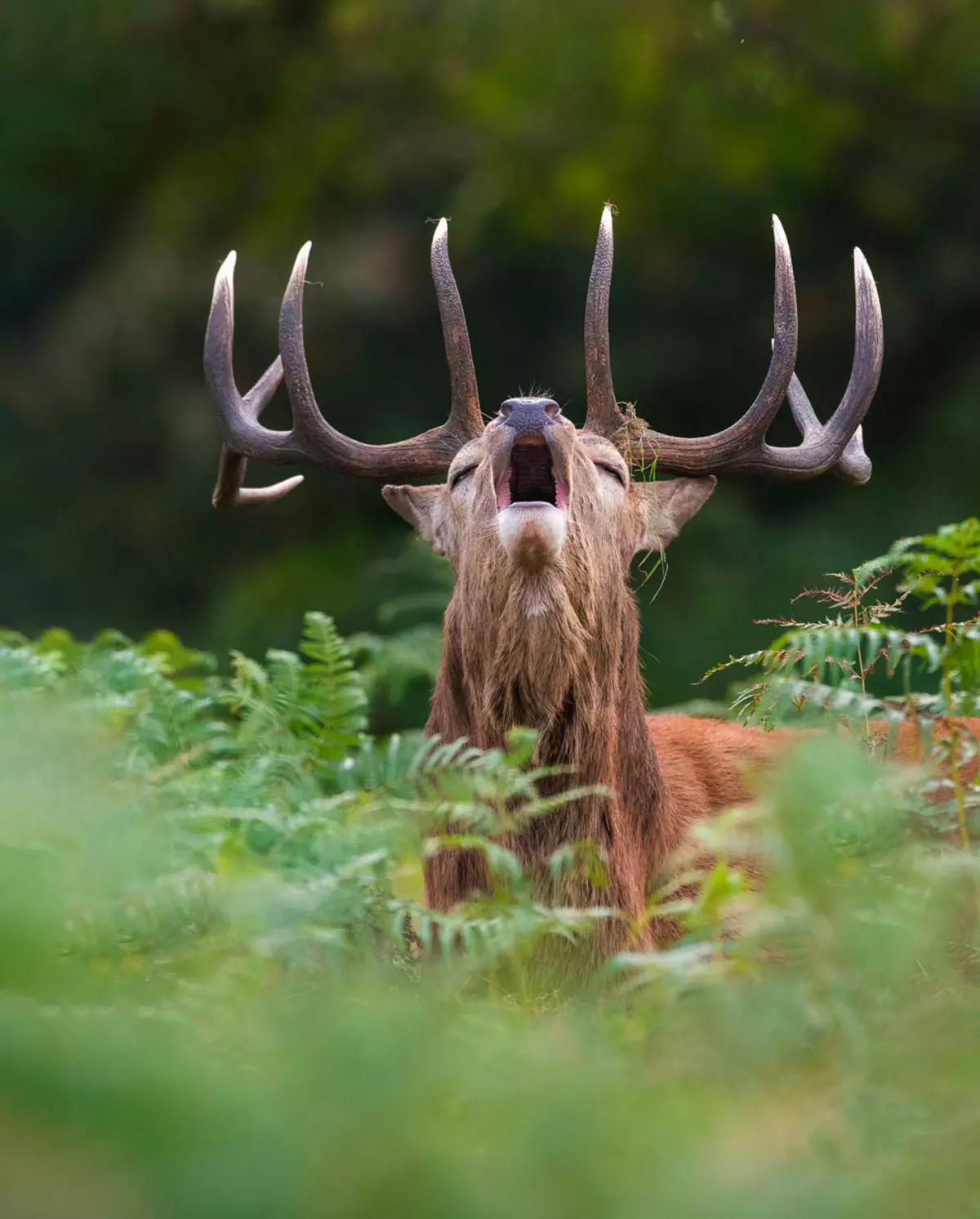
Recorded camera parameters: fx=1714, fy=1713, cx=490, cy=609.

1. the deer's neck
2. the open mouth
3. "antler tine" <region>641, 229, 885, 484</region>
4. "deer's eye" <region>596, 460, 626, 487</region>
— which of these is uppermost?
"antler tine" <region>641, 229, 885, 484</region>

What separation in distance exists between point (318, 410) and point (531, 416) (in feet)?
3.46

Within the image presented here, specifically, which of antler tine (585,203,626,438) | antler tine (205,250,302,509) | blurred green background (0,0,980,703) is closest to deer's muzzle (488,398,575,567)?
antler tine (585,203,626,438)

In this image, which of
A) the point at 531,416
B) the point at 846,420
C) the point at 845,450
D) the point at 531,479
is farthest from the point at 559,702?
the point at 845,450

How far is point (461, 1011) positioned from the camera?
2.60m

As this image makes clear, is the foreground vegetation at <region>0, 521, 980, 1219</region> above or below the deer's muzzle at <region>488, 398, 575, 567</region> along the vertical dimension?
below

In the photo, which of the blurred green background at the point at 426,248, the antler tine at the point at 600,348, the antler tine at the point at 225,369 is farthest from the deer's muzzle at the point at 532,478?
the blurred green background at the point at 426,248

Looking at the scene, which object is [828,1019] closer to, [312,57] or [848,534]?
[848,534]

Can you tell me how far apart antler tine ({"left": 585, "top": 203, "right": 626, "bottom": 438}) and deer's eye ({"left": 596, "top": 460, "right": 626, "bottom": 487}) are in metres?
0.18

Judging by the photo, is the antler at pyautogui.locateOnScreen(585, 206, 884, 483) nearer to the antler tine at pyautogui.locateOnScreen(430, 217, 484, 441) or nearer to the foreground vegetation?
the antler tine at pyautogui.locateOnScreen(430, 217, 484, 441)

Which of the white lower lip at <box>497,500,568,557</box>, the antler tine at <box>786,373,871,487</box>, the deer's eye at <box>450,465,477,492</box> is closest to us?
the white lower lip at <box>497,500,568,557</box>

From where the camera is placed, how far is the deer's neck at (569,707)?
4395mm

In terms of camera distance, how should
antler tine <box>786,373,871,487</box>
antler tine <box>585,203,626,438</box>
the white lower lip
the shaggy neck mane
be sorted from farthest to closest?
1. antler tine <box>786,373,871,487</box>
2. antler tine <box>585,203,626,438</box>
3. the shaggy neck mane
4. the white lower lip

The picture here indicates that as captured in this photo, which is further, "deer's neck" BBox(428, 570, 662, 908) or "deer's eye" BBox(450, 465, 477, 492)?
"deer's eye" BBox(450, 465, 477, 492)

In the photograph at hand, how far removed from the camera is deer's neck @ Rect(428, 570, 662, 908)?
4.39m
